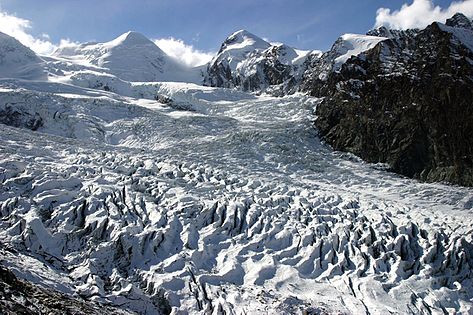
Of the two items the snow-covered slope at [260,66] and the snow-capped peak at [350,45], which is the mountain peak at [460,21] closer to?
the snow-capped peak at [350,45]

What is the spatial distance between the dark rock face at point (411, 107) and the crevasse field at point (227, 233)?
3.96 metres

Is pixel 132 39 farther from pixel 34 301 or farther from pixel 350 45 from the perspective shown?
pixel 34 301

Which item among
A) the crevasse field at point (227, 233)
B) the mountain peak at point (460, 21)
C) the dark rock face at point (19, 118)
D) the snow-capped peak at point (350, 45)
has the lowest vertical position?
the crevasse field at point (227, 233)

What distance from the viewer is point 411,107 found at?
39781mm

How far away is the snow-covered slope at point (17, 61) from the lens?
81188 millimetres

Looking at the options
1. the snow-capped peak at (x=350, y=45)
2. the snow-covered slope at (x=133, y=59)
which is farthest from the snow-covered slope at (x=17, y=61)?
the snow-capped peak at (x=350, y=45)

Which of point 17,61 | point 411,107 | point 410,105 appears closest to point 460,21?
point 410,105

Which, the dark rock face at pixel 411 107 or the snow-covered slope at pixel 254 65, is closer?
the dark rock face at pixel 411 107

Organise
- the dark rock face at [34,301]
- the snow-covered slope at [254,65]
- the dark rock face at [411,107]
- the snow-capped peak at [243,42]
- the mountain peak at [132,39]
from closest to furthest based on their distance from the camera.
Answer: the dark rock face at [34,301] → the dark rock face at [411,107] → the snow-covered slope at [254,65] → the snow-capped peak at [243,42] → the mountain peak at [132,39]

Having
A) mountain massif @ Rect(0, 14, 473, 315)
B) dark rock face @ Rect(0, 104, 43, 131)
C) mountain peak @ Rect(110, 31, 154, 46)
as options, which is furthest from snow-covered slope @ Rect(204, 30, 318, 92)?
dark rock face @ Rect(0, 104, 43, 131)

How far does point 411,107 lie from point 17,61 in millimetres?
82976

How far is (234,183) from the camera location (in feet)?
92.6

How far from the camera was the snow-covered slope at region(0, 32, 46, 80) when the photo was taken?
266 feet

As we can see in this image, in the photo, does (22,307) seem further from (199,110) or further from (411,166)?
(199,110)
